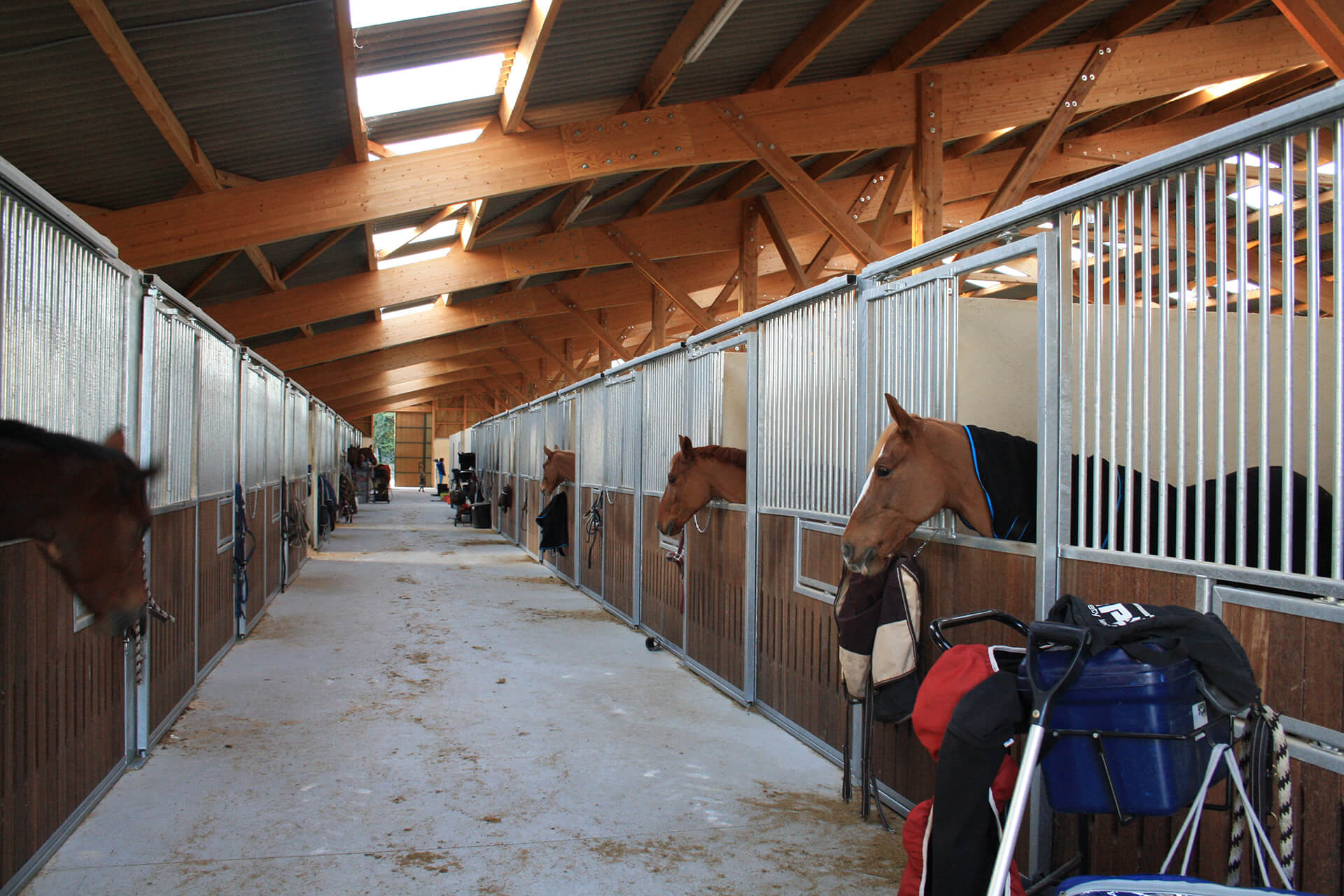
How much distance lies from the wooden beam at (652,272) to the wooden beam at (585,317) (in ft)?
9.61

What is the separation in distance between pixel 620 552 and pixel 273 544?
288cm

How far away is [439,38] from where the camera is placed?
17.5 feet

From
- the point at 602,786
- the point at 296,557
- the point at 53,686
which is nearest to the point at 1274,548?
the point at 602,786

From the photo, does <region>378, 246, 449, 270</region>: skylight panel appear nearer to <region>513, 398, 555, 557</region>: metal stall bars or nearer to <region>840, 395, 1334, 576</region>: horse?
<region>513, 398, 555, 557</region>: metal stall bars

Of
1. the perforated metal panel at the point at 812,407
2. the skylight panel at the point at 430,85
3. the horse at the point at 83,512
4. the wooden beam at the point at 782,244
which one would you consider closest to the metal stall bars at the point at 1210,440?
the perforated metal panel at the point at 812,407

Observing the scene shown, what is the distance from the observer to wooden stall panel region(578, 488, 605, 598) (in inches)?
290

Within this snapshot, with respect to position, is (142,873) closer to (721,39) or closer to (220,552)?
(220,552)

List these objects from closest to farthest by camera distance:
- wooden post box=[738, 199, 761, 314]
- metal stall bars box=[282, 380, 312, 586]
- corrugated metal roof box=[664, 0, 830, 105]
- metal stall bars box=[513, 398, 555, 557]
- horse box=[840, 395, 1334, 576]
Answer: horse box=[840, 395, 1334, 576] < corrugated metal roof box=[664, 0, 830, 105] < metal stall bars box=[282, 380, 312, 586] < metal stall bars box=[513, 398, 555, 557] < wooden post box=[738, 199, 761, 314]

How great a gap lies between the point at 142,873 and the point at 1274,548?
2969 millimetres

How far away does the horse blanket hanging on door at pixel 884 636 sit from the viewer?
2.61 meters

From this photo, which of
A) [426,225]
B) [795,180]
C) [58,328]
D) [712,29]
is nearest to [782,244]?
Answer: [795,180]

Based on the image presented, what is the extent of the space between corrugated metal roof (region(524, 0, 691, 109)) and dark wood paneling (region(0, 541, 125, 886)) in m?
4.20

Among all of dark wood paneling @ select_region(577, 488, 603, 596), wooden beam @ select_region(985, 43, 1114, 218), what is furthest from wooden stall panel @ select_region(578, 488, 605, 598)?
wooden beam @ select_region(985, 43, 1114, 218)

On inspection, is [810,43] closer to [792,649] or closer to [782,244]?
[782,244]
